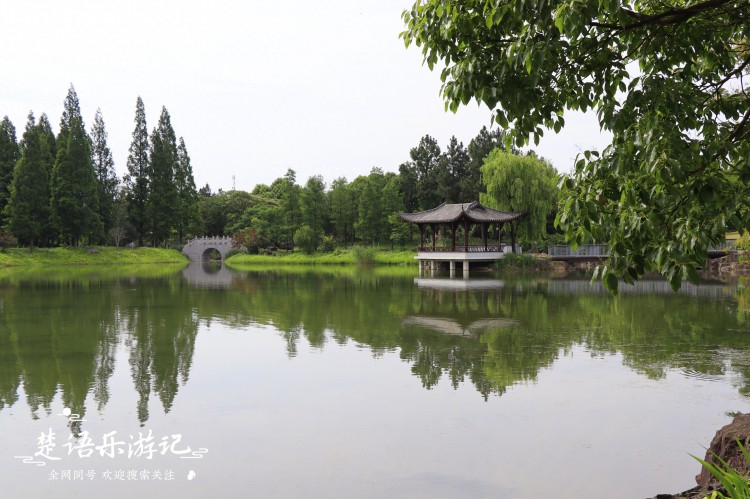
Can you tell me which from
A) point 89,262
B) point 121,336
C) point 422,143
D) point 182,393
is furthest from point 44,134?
point 182,393

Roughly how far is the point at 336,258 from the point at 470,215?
52.1ft

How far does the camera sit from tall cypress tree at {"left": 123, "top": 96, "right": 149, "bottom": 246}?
49875mm

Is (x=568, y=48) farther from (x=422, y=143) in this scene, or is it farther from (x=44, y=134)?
(x=422, y=143)

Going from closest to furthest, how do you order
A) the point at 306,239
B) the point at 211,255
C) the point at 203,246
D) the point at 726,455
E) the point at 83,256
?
the point at 726,455
the point at 83,256
the point at 306,239
the point at 203,246
the point at 211,255

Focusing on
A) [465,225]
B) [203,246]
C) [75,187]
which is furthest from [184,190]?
[465,225]

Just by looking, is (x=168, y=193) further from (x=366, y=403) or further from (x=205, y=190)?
(x=366, y=403)

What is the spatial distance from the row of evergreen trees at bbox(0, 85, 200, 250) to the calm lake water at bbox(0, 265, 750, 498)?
33.3 m

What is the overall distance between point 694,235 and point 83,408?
18.8ft

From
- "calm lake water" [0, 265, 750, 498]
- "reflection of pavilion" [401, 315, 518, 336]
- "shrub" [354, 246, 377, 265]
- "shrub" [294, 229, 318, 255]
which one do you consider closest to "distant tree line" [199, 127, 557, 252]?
"shrub" [294, 229, 318, 255]

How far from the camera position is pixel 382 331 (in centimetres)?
1130

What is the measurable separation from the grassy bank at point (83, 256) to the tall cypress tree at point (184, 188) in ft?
11.2

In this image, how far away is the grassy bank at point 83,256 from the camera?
133 feet

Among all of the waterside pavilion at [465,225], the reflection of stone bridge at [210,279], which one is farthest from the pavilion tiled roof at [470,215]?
the reflection of stone bridge at [210,279]

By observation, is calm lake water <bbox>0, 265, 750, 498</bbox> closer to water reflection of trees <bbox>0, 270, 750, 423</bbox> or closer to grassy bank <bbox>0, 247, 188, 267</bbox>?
water reflection of trees <bbox>0, 270, 750, 423</bbox>
